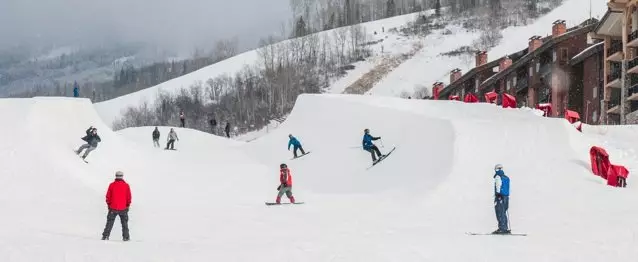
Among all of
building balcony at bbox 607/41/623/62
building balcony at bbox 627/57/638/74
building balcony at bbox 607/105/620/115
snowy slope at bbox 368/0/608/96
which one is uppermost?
snowy slope at bbox 368/0/608/96

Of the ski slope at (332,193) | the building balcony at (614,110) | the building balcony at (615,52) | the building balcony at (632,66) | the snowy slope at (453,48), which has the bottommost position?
the ski slope at (332,193)

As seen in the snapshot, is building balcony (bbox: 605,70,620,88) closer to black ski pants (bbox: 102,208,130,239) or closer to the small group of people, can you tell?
the small group of people

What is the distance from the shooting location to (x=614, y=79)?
154ft

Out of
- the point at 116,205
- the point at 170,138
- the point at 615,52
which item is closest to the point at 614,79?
the point at 615,52

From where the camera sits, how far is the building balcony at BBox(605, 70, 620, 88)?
46.0m

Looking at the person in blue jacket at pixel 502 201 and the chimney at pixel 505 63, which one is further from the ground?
the chimney at pixel 505 63

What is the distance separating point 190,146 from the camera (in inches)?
1569

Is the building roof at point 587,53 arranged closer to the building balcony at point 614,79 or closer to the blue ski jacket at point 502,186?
the building balcony at point 614,79

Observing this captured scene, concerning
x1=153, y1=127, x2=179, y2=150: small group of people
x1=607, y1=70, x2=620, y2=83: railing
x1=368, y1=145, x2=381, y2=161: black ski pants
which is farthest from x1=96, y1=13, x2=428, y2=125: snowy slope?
x1=368, y1=145, x2=381, y2=161: black ski pants

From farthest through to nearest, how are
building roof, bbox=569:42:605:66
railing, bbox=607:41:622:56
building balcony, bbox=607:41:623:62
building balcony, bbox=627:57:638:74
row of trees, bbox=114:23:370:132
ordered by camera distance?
row of trees, bbox=114:23:370:132
building roof, bbox=569:42:605:66
railing, bbox=607:41:622:56
building balcony, bbox=607:41:623:62
building balcony, bbox=627:57:638:74

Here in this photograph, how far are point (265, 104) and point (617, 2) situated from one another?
72.0m

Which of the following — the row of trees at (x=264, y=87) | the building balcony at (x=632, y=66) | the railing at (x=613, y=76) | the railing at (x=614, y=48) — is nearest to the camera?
the building balcony at (x=632, y=66)

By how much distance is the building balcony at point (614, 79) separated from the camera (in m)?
46.0

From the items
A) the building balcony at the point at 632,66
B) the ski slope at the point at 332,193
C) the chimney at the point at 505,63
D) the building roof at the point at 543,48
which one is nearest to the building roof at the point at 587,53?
the building roof at the point at 543,48
